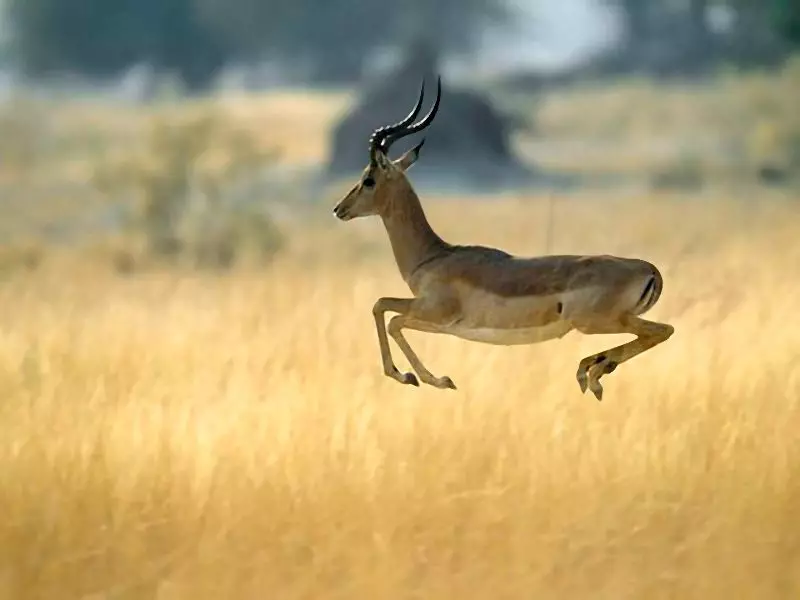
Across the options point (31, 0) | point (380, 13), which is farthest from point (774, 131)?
point (31, 0)

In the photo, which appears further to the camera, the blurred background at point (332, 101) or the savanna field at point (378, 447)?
the blurred background at point (332, 101)

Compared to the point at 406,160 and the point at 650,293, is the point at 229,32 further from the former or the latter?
the point at 650,293

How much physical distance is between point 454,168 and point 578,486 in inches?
60.6

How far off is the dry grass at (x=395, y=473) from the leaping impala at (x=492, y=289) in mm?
692

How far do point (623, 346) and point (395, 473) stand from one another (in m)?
0.85

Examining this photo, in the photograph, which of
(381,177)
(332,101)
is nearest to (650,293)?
(381,177)

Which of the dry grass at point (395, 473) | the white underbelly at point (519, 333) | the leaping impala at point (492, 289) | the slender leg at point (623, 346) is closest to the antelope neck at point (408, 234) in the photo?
the leaping impala at point (492, 289)

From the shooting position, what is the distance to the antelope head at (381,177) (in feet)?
8.02

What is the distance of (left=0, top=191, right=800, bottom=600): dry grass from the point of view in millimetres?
2994

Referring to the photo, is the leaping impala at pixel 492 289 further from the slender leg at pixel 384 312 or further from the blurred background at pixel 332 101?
the blurred background at pixel 332 101

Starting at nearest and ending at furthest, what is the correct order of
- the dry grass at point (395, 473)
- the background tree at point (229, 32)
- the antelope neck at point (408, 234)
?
1. the antelope neck at point (408, 234)
2. the dry grass at point (395, 473)
3. the background tree at point (229, 32)

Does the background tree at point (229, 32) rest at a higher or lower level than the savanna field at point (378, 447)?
higher

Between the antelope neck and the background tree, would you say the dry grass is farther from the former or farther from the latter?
the background tree

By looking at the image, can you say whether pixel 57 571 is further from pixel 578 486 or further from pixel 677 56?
pixel 677 56
